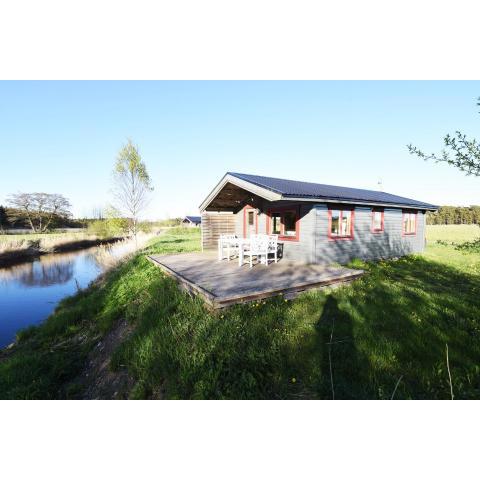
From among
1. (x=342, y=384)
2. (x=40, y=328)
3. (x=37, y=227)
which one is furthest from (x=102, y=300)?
(x=37, y=227)

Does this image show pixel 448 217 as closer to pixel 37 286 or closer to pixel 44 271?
pixel 44 271

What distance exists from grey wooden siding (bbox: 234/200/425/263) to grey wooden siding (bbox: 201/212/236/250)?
36 cm

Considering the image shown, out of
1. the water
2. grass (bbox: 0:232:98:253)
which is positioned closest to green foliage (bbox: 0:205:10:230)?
grass (bbox: 0:232:98:253)

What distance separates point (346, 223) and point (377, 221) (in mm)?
2188

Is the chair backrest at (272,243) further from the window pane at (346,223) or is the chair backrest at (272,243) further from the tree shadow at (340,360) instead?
the tree shadow at (340,360)

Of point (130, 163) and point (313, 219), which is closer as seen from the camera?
point (313, 219)

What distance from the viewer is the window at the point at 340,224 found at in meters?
8.99

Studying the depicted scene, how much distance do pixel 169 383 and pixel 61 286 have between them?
44.6 ft

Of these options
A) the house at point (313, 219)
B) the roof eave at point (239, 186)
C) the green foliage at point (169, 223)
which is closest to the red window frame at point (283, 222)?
the house at point (313, 219)

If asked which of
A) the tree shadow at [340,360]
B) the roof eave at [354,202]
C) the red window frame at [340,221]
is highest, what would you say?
the roof eave at [354,202]

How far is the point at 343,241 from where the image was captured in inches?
369

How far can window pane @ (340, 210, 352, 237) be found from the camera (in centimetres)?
943

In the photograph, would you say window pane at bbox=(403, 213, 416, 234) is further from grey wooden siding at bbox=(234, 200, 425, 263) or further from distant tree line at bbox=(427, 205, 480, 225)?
distant tree line at bbox=(427, 205, 480, 225)

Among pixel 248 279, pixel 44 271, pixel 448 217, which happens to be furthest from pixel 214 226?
pixel 448 217
